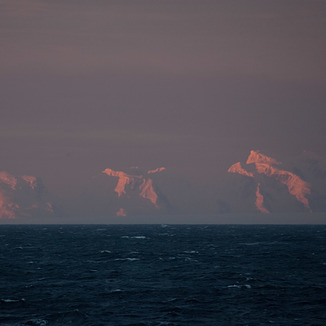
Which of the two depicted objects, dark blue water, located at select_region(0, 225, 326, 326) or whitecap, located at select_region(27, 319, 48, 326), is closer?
whitecap, located at select_region(27, 319, 48, 326)

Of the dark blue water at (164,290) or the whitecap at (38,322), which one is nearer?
the whitecap at (38,322)

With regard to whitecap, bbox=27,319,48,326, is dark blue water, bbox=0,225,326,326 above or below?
above

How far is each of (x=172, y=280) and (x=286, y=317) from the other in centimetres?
2384

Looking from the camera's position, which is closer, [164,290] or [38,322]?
[38,322]

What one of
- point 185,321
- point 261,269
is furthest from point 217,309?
point 261,269

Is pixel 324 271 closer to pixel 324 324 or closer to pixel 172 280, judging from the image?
pixel 172 280

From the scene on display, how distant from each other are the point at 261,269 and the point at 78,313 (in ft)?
125

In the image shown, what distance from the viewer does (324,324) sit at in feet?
159

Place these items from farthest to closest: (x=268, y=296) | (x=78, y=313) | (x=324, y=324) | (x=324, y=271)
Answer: (x=324, y=271) → (x=268, y=296) → (x=78, y=313) → (x=324, y=324)

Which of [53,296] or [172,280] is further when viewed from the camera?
[172,280]

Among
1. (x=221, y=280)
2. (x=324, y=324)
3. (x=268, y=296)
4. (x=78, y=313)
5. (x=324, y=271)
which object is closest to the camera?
(x=324, y=324)

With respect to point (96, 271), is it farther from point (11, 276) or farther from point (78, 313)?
point (78, 313)

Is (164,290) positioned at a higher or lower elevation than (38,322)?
higher

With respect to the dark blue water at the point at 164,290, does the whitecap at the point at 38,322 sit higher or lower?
lower
